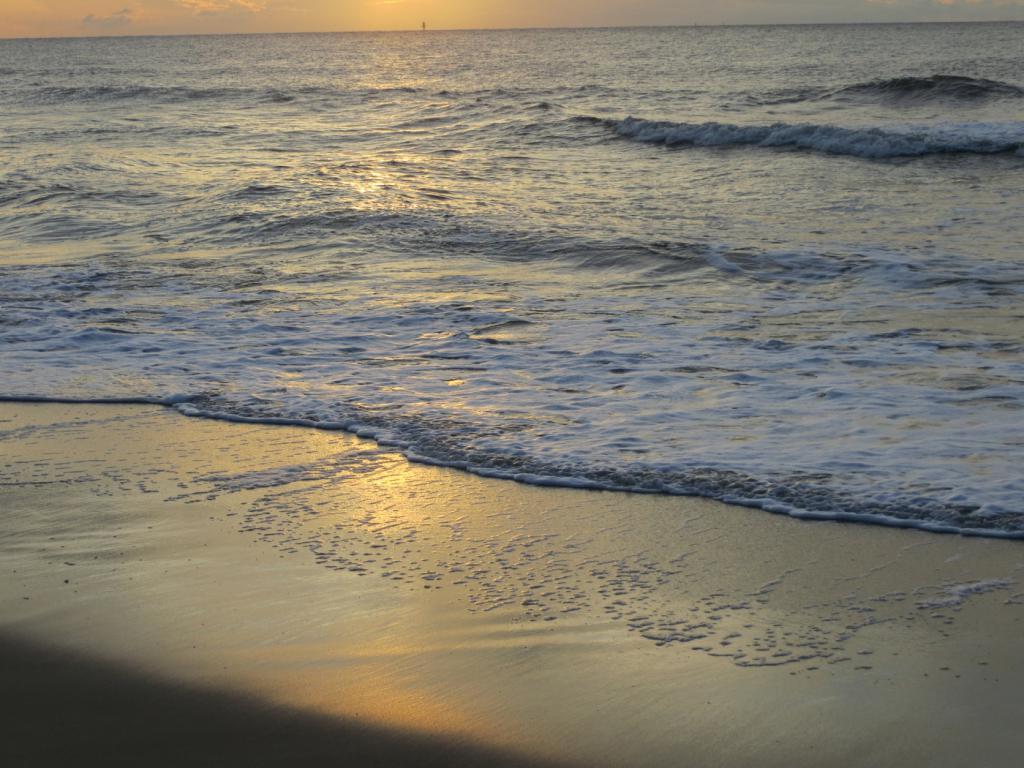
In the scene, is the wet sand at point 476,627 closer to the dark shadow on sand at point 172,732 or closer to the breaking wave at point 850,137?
the dark shadow on sand at point 172,732

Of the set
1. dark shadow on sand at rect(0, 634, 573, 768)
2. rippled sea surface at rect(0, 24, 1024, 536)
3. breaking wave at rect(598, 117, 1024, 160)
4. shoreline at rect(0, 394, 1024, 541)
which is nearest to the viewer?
dark shadow on sand at rect(0, 634, 573, 768)

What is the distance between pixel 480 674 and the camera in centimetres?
342

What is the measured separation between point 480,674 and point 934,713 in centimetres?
135

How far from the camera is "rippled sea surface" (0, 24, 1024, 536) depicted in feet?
18.4

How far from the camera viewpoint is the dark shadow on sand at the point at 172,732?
2.96 metres

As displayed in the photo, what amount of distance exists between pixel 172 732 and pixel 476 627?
1071mm

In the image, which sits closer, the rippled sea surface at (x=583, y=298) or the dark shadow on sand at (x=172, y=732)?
the dark shadow on sand at (x=172, y=732)

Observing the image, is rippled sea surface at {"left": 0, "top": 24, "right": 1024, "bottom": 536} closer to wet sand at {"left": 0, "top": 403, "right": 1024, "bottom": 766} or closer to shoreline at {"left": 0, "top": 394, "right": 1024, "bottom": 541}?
shoreline at {"left": 0, "top": 394, "right": 1024, "bottom": 541}

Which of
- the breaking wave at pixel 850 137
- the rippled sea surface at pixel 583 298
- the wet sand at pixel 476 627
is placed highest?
the breaking wave at pixel 850 137

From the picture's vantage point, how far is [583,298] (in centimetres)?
948

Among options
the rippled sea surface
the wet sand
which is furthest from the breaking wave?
the wet sand

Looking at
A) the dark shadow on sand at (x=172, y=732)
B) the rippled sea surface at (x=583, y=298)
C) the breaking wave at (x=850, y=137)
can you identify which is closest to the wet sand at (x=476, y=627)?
the dark shadow on sand at (x=172, y=732)

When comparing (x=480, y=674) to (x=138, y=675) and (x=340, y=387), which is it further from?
(x=340, y=387)

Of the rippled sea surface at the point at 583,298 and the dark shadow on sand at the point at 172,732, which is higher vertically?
the rippled sea surface at the point at 583,298
